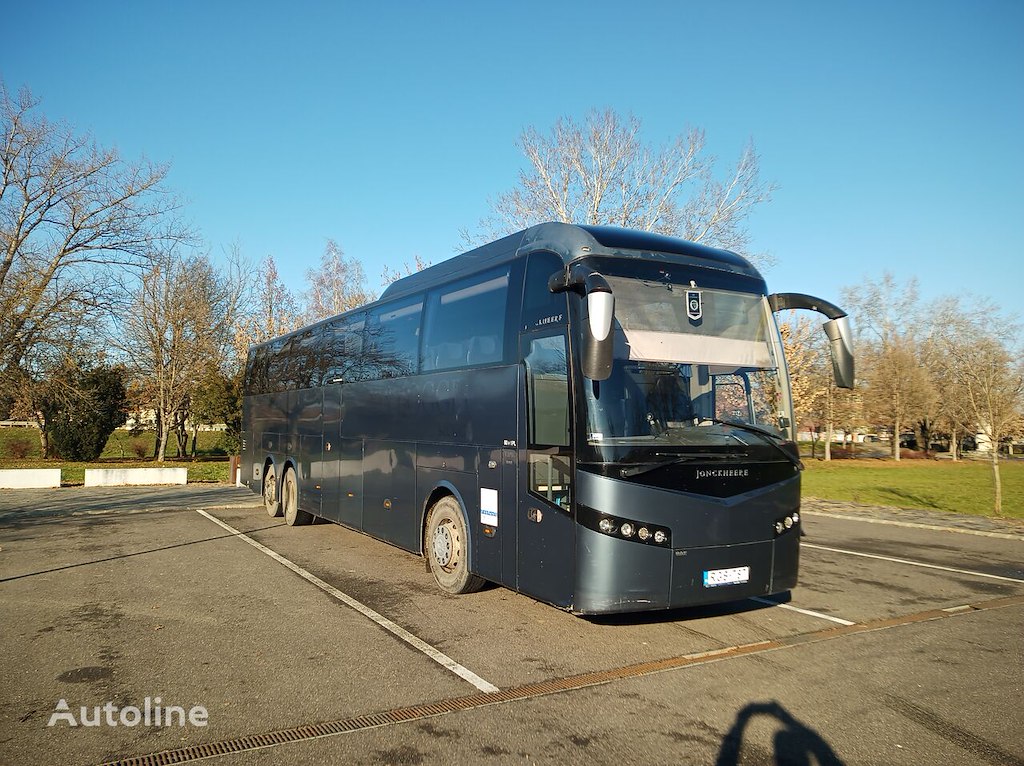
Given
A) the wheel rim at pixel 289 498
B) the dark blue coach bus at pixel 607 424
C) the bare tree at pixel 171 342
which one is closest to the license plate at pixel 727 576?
the dark blue coach bus at pixel 607 424

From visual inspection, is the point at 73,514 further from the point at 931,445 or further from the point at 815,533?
the point at 931,445

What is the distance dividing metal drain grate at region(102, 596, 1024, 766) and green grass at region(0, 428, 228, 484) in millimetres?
22567

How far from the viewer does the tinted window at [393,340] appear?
9266 millimetres

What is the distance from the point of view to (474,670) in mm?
5613

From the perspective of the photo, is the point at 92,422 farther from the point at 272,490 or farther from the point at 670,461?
the point at 670,461

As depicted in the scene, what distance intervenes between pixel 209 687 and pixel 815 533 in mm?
11928

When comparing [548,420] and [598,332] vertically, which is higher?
[598,332]

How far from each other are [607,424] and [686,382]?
2.89ft

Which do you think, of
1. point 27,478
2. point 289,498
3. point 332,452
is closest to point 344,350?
point 332,452

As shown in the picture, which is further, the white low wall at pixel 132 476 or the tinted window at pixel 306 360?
the white low wall at pixel 132 476

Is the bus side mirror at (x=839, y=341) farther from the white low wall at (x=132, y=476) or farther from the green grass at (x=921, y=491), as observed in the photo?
the white low wall at (x=132, y=476)

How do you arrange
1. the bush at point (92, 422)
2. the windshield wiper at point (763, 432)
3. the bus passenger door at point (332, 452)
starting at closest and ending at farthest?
the windshield wiper at point (763, 432) < the bus passenger door at point (332, 452) < the bush at point (92, 422)

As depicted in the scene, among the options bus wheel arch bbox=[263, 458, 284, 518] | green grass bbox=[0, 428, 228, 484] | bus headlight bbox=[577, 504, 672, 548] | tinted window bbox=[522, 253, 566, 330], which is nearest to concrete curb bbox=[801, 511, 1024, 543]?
bus headlight bbox=[577, 504, 672, 548]

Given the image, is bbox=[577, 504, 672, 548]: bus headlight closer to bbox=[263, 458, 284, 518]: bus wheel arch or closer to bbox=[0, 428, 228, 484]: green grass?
bbox=[263, 458, 284, 518]: bus wheel arch
